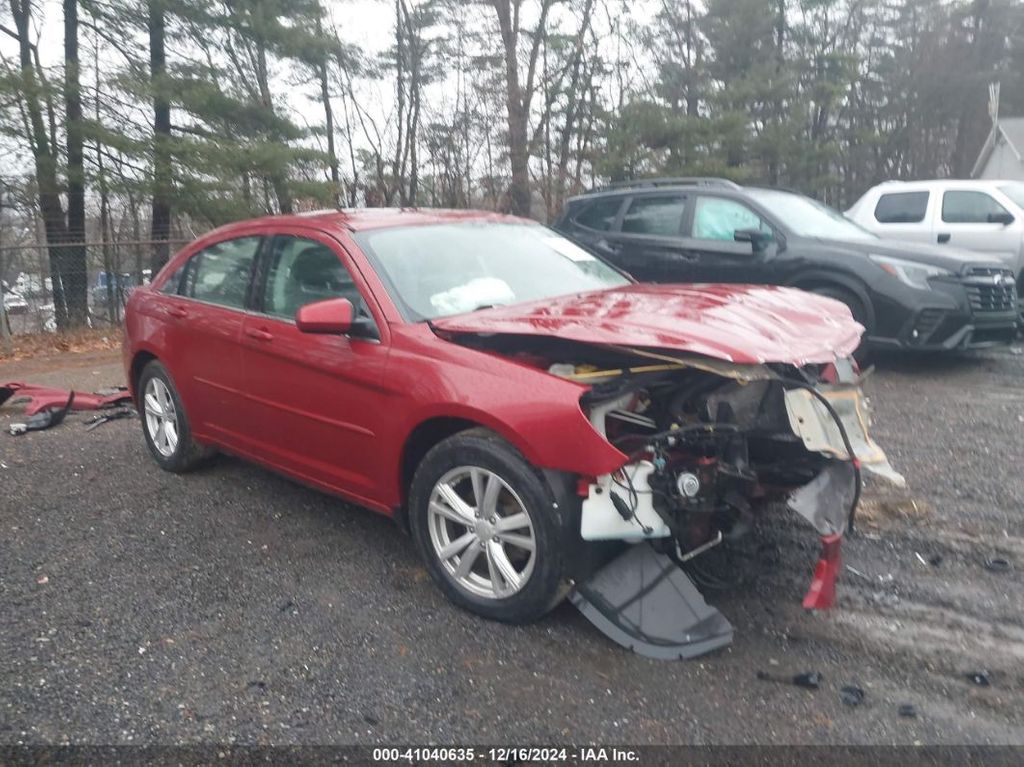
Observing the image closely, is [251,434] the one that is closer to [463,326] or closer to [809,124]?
[463,326]

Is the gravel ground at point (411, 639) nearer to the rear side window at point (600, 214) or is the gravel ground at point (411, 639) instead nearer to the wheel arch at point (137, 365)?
the wheel arch at point (137, 365)

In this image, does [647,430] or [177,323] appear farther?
[177,323]

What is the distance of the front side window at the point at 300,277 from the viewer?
434 centimetres

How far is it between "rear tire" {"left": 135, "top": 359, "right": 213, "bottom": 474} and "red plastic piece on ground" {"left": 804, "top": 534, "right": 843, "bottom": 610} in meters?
3.68

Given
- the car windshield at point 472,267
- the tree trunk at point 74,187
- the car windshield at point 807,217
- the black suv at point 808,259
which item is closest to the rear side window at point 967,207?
the car windshield at point 807,217

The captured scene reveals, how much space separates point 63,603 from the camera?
387 cm

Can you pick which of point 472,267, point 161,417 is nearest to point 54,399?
point 161,417

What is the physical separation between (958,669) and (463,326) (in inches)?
88.7

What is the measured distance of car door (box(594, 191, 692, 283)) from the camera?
880 cm

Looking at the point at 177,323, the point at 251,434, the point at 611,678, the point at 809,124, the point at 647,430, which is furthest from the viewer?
the point at 809,124

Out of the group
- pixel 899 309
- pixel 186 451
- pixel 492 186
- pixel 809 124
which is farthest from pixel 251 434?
pixel 809 124

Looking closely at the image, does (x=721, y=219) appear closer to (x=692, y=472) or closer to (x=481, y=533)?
(x=692, y=472)

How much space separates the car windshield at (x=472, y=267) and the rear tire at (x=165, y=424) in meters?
1.89

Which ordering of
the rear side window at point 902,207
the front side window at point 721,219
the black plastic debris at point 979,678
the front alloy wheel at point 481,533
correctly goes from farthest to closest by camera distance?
1. the rear side window at point 902,207
2. the front side window at point 721,219
3. the front alloy wheel at point 481,533
4. the black plastic debris at point 979,678
